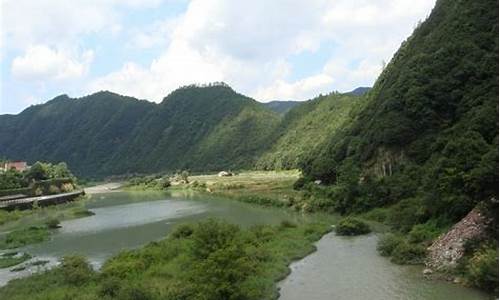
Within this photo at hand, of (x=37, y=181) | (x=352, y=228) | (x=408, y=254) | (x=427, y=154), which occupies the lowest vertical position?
(x=408, y=254)

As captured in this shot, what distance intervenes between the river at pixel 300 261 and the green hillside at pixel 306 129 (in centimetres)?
6972

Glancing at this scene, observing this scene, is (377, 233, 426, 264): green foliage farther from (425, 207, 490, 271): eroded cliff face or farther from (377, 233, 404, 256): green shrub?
(425, 207, 490, 271): eroded cliff face

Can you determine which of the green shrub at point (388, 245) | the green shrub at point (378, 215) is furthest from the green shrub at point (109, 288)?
the green shrub at point (378, 215)

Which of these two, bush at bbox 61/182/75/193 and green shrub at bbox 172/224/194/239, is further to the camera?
bush at bbox 61/182/75/193

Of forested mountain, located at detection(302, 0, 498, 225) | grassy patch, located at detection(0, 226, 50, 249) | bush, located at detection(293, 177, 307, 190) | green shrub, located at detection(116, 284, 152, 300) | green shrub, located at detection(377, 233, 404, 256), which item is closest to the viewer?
green shrub, located at detection(116, 284, 152, 300)

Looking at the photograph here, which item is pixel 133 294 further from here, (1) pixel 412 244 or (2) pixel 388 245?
(1) pixel 412 244

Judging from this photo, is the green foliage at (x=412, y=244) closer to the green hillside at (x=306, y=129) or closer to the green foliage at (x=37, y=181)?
the green foliage at (x=37, y=181)

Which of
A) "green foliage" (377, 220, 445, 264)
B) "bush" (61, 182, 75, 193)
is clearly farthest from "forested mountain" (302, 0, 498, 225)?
"bush" (61, 182, 75, 193)

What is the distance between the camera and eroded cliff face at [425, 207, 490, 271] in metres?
27.6

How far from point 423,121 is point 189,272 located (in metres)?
45.9

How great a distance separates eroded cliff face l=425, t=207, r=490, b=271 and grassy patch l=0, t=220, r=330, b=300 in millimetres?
8634

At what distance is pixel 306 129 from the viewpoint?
166125 millimetres

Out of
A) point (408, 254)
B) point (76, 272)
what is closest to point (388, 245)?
point (408, 254)

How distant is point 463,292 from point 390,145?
42634 millimetres
